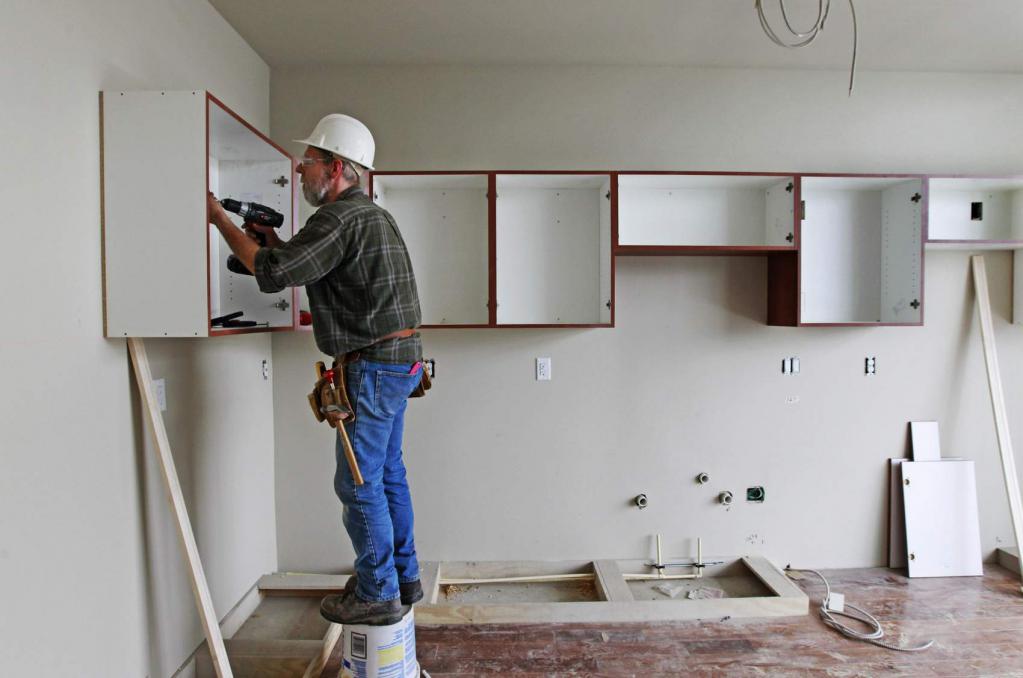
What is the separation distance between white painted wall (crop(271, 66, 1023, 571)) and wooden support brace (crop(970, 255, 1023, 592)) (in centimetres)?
7

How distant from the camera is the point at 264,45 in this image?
274cm

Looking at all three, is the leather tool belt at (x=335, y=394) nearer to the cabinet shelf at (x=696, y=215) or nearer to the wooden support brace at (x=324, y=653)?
the wooden support brace at (x=324, y=653)

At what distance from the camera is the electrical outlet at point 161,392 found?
200 cm

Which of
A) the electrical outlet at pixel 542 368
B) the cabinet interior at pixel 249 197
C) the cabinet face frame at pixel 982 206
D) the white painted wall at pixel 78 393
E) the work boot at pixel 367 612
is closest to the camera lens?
the white painted wall at pixel 78 393

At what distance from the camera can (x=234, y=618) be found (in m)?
2.54

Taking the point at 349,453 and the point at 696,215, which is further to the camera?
the point at 696,215

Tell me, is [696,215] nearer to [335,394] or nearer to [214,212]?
[335,394]

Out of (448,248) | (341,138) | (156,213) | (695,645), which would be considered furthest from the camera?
(448,248)

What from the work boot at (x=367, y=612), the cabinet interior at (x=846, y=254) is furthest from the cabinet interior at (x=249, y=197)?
the cabinet interior at (x=846, y=254)

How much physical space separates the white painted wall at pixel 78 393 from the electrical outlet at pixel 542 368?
1.48 meters

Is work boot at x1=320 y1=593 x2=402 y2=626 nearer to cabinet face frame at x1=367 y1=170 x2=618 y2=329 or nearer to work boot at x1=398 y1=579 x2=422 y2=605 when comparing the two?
work boot at x1=398 y1=579 x2=422 y2=605

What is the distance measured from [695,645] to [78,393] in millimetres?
2300

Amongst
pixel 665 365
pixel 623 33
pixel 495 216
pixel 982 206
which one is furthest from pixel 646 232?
pixel 982 206

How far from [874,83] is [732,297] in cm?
129
